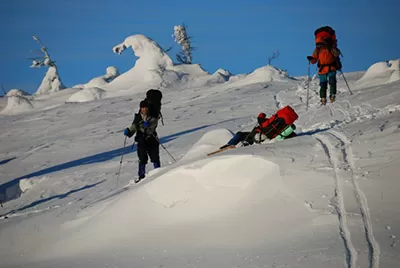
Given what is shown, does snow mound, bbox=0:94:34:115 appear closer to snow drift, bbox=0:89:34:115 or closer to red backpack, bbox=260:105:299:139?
snow drift, bbox=0:89:34:115

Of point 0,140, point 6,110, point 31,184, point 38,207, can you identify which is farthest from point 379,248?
point 6,110

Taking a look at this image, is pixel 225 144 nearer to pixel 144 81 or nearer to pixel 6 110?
pixel 144 81

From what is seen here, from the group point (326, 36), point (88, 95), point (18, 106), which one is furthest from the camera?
point (18, 106)

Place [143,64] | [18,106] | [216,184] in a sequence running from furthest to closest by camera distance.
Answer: [143,64], [18,106], [216,184]

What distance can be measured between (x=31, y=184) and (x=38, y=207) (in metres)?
3.15

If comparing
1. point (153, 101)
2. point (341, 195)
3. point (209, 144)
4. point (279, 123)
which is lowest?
point (341, 195)

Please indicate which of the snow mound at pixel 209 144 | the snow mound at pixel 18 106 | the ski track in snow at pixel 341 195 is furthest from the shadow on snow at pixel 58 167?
the snow mound at pixel 18 106

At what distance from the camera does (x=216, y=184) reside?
5.77 meters

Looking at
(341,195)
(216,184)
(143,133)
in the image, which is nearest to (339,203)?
(341,195)

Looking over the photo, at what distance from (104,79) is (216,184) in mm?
55444

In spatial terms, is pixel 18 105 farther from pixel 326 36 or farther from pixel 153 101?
pixel 153 101

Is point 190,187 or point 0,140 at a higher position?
point 0,140

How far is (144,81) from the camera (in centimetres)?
4341

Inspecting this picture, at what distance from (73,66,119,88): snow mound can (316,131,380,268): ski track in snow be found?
5084 cm
